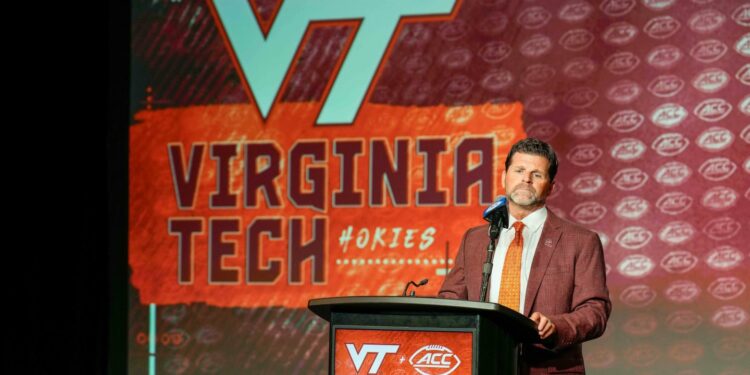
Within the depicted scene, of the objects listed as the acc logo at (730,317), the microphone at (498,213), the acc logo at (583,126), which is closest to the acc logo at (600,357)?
the acc logo at (730,317)

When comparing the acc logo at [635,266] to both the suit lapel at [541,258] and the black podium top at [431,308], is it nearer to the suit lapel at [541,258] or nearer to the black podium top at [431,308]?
the suit lapel at [541,258]

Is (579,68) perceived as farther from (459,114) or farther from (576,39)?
(459,114)

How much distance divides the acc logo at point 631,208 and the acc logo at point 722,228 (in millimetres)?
275

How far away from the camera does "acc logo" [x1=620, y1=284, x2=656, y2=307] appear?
4.21m

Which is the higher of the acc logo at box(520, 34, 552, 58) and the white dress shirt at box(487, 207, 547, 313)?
the acc logo at box(520, 34, 552, 58)

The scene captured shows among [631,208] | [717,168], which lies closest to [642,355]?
[631,208]

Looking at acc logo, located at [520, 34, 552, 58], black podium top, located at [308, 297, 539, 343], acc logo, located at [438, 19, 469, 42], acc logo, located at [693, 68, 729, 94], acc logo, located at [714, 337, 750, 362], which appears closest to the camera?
black podium top, located at [308, 297, 539, 343]

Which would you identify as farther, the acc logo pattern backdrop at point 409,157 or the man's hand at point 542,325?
the acc logo pattern backdrop at point 409,157

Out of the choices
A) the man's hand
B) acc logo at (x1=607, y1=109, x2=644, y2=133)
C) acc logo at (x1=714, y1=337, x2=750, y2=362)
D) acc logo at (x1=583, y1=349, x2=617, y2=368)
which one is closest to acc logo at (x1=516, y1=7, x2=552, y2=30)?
acc logo at (x1=607, y1=109, x2=644, y2=133)

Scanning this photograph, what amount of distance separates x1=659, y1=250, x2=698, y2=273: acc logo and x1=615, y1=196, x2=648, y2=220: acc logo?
22 centimetres

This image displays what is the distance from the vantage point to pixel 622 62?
14.2 ft

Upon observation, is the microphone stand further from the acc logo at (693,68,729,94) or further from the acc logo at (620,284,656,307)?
the acc logo at (693,68,729,94)

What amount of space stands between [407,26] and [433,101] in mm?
390

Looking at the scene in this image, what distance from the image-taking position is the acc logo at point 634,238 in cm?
425
